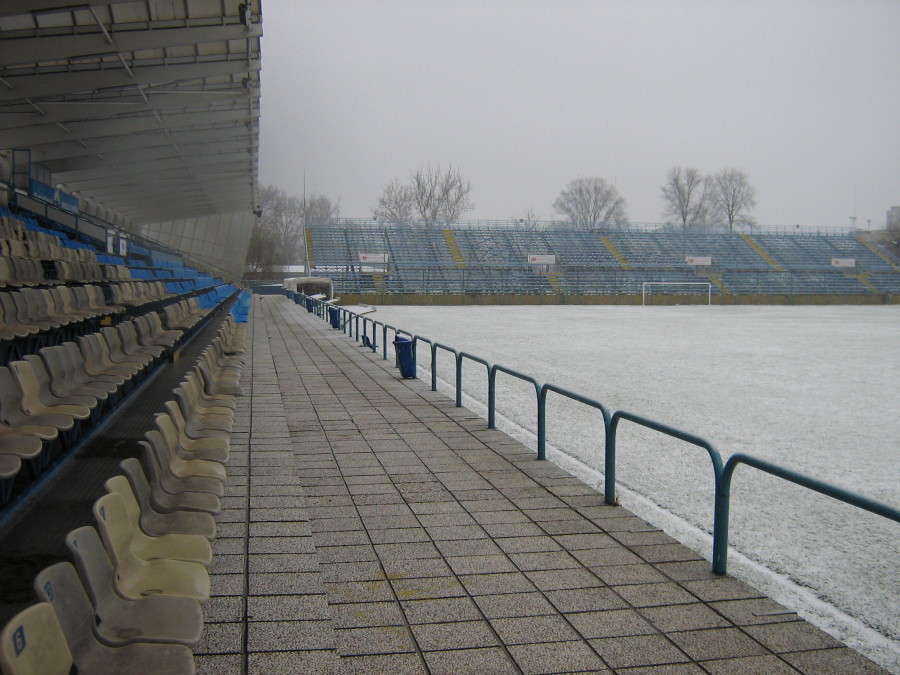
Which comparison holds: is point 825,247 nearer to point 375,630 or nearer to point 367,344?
point 367,344

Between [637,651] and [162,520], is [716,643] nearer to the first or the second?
[637,651]

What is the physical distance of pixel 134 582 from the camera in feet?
8.91

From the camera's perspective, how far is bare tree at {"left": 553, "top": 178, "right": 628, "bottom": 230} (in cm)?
9075

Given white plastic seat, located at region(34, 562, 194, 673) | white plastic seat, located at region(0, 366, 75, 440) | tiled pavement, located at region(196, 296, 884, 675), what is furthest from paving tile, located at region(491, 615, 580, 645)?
white plastic seat, located at region(0, 366, 75, 440)

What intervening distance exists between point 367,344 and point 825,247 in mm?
56492

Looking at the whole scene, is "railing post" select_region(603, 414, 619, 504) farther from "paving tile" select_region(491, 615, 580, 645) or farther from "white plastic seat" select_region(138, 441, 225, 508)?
"white plastic seat" select_region(138, 441, 225, 508)

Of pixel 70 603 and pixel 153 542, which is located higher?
pixel 70 603

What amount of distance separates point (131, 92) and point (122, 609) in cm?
2153

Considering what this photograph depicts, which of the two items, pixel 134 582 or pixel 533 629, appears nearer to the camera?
pixel 134 582

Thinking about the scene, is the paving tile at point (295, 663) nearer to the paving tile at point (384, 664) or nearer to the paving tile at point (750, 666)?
the paving tile at point (384, 664)

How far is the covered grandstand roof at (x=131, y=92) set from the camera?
1570 centimetres

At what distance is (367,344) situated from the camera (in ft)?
53.2

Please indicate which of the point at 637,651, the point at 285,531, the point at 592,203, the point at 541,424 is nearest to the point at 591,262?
the point at 592,203

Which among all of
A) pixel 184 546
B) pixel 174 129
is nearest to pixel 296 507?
pixel 184 546
